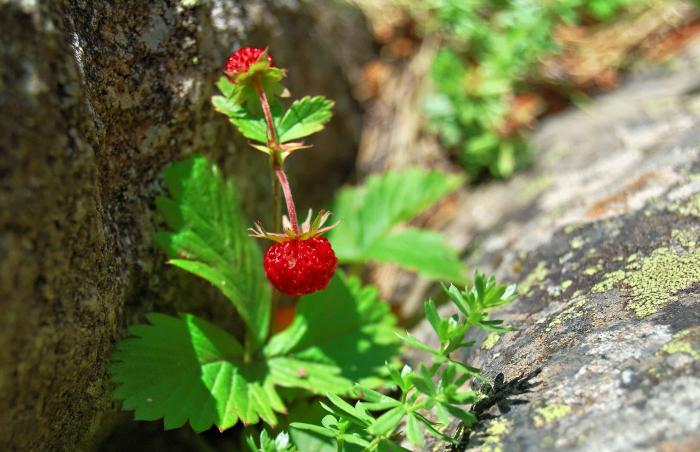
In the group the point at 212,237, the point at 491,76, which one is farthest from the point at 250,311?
the point at 491,76

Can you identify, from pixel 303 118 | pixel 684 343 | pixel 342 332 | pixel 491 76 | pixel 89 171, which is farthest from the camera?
→ pixel 491 76

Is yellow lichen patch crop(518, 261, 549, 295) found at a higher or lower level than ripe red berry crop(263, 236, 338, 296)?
lower

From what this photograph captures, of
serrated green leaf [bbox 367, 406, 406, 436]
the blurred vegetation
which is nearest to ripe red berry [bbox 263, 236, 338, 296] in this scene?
serrated green leaf [bbox 367, 406, 406, 436]

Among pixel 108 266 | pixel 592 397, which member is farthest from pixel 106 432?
pixel 592 397

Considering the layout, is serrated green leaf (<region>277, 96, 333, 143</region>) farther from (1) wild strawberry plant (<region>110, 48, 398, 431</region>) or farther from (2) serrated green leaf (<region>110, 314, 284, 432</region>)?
(2) serrated green leaf (<region>110, 314, 284, 432</region>)

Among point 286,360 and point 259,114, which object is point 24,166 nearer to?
point 259,114

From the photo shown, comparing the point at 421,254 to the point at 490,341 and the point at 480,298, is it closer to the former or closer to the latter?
the point at 490,341
